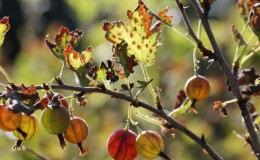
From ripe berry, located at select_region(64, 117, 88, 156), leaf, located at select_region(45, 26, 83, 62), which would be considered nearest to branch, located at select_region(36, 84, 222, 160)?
ripe berry, located at select_region(64, 117, 88, 156)

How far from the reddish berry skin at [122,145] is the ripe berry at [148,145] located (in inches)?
0.9

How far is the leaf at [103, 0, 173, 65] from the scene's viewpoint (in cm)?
153

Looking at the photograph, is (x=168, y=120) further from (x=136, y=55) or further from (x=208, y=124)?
(x=208, y=124)

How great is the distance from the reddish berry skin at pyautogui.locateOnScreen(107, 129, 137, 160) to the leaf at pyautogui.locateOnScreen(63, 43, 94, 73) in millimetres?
197

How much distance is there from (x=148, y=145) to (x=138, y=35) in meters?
0.26

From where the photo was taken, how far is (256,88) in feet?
4.94

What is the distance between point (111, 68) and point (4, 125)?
0.91 feet

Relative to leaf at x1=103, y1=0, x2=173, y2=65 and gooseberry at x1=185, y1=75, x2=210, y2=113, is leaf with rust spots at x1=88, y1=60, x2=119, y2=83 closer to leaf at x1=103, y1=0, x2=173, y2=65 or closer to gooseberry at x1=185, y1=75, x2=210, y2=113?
leaf at x1=103, y1=0, x2=173, y2=65

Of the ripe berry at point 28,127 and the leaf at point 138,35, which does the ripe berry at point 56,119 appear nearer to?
the ripe berry at point 28,127

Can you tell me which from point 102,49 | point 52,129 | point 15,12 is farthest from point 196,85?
point 15,12

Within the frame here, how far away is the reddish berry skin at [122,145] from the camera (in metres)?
1.53

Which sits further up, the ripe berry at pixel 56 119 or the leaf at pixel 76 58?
the leaf at pixel 76 58

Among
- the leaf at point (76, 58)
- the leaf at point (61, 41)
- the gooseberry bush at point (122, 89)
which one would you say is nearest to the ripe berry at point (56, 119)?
the gooseberry bush at point (122, 89)

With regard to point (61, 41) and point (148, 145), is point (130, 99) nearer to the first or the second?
point (148, 145)
